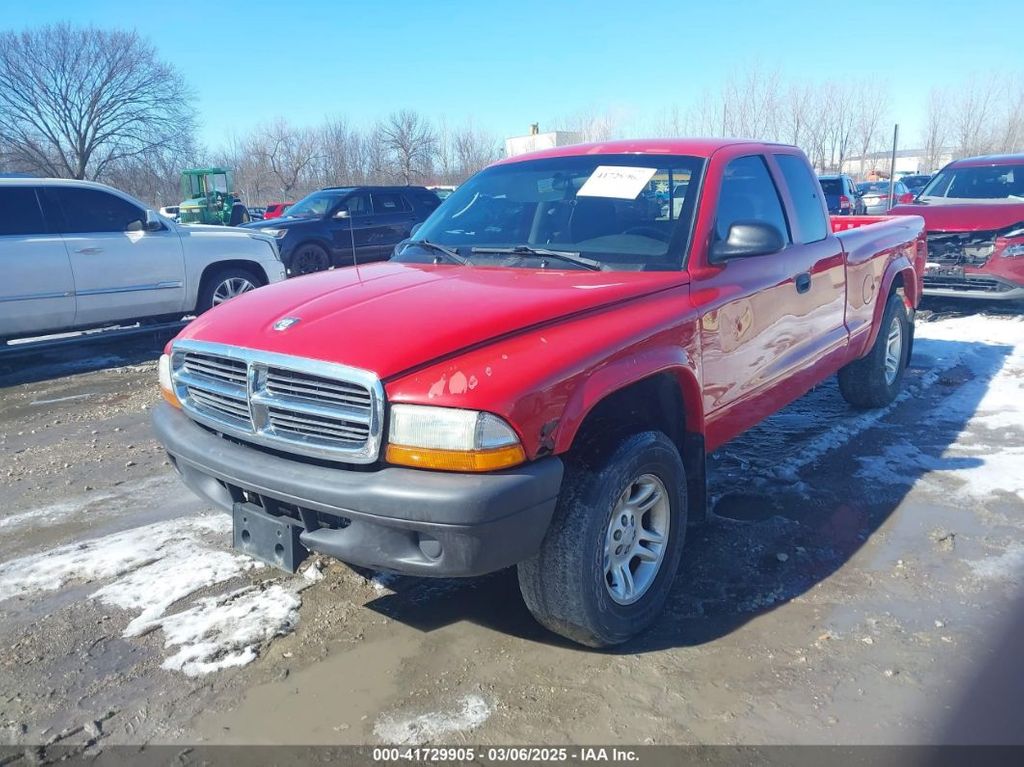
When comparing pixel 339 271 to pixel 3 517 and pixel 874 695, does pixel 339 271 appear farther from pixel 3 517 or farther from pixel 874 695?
pixel 874 695

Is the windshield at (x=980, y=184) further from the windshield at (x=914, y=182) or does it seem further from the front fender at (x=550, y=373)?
the windshield at (x=914, y=182)

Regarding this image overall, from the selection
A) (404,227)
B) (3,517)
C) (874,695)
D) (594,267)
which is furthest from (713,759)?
(404,227)

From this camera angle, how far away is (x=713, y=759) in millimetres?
2383

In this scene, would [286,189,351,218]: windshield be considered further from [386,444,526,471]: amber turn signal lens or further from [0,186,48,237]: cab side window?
[386,444,526,471]: amber turn signal lens

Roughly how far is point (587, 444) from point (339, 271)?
165 cm

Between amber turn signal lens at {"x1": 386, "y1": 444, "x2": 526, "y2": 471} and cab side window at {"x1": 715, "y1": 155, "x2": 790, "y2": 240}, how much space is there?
1720 mm

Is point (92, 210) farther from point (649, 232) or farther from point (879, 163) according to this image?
point (879, 163)

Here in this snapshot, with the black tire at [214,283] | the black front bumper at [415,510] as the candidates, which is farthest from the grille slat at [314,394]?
the black tire at [214,283]

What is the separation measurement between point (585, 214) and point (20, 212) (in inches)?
248

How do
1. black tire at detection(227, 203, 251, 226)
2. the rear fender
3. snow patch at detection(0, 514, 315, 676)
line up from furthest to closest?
black tire at detection(227, 203, 251, 226)
the rear fender
snow patch at detection(0, 514, 315, 676)

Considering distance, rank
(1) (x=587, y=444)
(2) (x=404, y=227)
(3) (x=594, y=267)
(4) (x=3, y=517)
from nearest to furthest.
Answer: (1) (x=587, y=444), (3) (x=594, y=267), (4) (x=3, y=517), (2) (x=404, y=227)

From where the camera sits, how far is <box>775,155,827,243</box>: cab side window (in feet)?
14.6

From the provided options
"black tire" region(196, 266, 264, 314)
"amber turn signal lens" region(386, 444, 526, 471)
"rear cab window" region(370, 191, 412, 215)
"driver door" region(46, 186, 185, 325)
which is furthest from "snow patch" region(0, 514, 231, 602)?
"rear cab window" region(370, 191, 412, 215)

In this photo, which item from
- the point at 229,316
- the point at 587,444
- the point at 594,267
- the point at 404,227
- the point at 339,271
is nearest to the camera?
the point at 587,444
